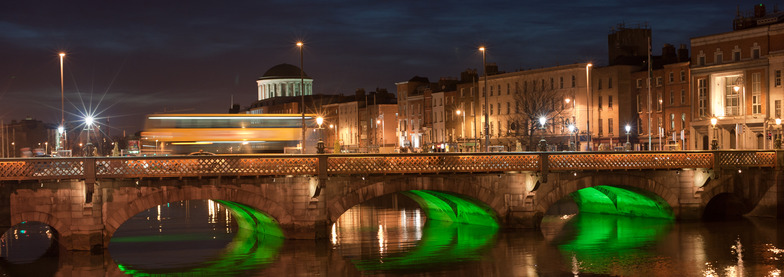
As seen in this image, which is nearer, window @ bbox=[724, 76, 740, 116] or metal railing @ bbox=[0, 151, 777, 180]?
metal railing @ bbox=[0, 151, 777, 180]

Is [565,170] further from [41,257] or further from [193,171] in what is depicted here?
[41,257]

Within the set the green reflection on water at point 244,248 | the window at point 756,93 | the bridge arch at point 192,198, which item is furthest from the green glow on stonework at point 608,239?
the window at point 756,93

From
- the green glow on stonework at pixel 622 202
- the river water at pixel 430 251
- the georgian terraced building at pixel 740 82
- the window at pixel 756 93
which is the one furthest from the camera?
the window at pixel 756 93

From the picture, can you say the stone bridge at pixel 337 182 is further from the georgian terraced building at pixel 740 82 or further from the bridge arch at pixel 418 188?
the georgian terraced building at pixel 740 82

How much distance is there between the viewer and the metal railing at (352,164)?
4150 cm

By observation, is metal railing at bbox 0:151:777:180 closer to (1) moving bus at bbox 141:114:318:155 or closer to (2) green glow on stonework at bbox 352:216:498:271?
(2) green glow on stonework at bbox 352:216:498:271

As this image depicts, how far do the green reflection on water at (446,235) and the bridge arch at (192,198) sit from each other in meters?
5.02

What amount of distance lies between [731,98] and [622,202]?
25.5m

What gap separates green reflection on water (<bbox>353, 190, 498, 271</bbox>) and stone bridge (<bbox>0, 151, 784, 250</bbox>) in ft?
7.76

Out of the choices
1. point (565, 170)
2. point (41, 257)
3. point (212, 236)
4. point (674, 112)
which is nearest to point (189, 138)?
point (212, 236)

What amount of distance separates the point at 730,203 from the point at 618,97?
47160mm

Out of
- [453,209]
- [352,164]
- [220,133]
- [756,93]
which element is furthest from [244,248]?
[756,93]

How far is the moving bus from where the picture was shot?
206 ft

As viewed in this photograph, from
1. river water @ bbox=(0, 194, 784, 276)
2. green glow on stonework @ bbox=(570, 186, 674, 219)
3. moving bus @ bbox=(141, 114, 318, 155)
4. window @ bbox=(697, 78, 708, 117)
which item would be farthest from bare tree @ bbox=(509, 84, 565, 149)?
river water @ bbox=(0, 194, 784, 276)
